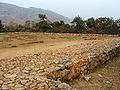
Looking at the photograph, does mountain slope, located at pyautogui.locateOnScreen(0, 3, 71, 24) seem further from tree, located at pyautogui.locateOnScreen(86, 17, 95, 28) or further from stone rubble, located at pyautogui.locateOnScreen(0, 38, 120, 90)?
stone rubble, located at pyautogui.locateOnScreen(0, 38, 120, 90)

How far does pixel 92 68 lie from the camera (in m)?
5.98

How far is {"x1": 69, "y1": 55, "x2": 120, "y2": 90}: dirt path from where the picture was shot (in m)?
4.55

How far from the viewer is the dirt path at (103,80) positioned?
455 cm

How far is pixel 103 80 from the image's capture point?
5.17 metres

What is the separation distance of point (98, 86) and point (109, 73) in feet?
4.95

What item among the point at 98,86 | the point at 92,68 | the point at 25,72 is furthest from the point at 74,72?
the point at 25,72

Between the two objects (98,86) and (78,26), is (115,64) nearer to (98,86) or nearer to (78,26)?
(98,86)

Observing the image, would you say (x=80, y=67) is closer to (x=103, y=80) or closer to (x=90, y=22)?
(x=103, y=80)

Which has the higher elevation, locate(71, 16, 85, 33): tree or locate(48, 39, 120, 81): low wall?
locate(71, 16, 85, 33): tree

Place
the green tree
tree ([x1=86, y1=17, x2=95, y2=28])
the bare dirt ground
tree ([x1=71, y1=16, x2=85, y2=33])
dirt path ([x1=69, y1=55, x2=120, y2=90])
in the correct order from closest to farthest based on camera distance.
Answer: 1. dirt path ([x1=69, y1=55, x2=120, y2=90])
2. the bare dirt ground
3. the green tree
4. tree ([x1=71, y1=16, x2=85, y2=33])
5. tree ([x1=86, y1=17, x2=95, y2=28])

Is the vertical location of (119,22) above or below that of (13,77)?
above

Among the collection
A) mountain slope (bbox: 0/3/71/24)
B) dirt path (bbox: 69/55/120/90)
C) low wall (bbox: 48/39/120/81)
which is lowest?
dirt path (bbox: 69/55/120/90)

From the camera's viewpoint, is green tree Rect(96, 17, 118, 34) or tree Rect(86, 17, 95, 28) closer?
green tree Rect(96, 17, 118, 34)

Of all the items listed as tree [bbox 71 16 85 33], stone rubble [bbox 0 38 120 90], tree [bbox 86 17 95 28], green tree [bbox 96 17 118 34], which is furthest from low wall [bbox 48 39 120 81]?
tree [bbox 86 17 95 28]
